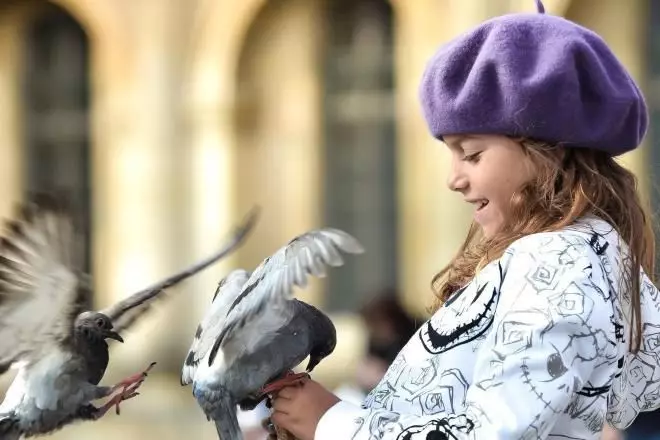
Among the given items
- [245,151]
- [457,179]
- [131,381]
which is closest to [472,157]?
[457,179]

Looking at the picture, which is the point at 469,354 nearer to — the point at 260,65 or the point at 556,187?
the point at 556,187

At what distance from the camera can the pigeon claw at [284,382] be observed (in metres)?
1.61

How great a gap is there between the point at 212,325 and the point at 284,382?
0.12m

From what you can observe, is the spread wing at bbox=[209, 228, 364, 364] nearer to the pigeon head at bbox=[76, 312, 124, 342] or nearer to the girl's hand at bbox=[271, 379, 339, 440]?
the girl's hand at bbox=[271, 379, 339, 440]

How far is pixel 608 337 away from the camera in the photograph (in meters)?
1.52

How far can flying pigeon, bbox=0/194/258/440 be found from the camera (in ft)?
5.61

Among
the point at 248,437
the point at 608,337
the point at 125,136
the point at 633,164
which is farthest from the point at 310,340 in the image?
the point at 125,136

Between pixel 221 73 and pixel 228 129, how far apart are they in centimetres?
35

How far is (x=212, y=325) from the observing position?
1640 millimetres

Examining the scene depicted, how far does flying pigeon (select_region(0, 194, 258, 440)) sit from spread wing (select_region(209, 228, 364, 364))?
0.19 meters

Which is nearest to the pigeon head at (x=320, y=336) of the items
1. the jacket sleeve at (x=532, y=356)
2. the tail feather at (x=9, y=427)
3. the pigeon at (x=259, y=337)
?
the pigeon at (x=259, y=337)

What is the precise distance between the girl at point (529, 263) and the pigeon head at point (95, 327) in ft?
0.91

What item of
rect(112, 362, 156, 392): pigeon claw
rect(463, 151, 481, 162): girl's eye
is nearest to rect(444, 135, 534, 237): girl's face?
rect(463, 151, 481, 162): girl's eye

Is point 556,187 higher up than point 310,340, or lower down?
higher up
